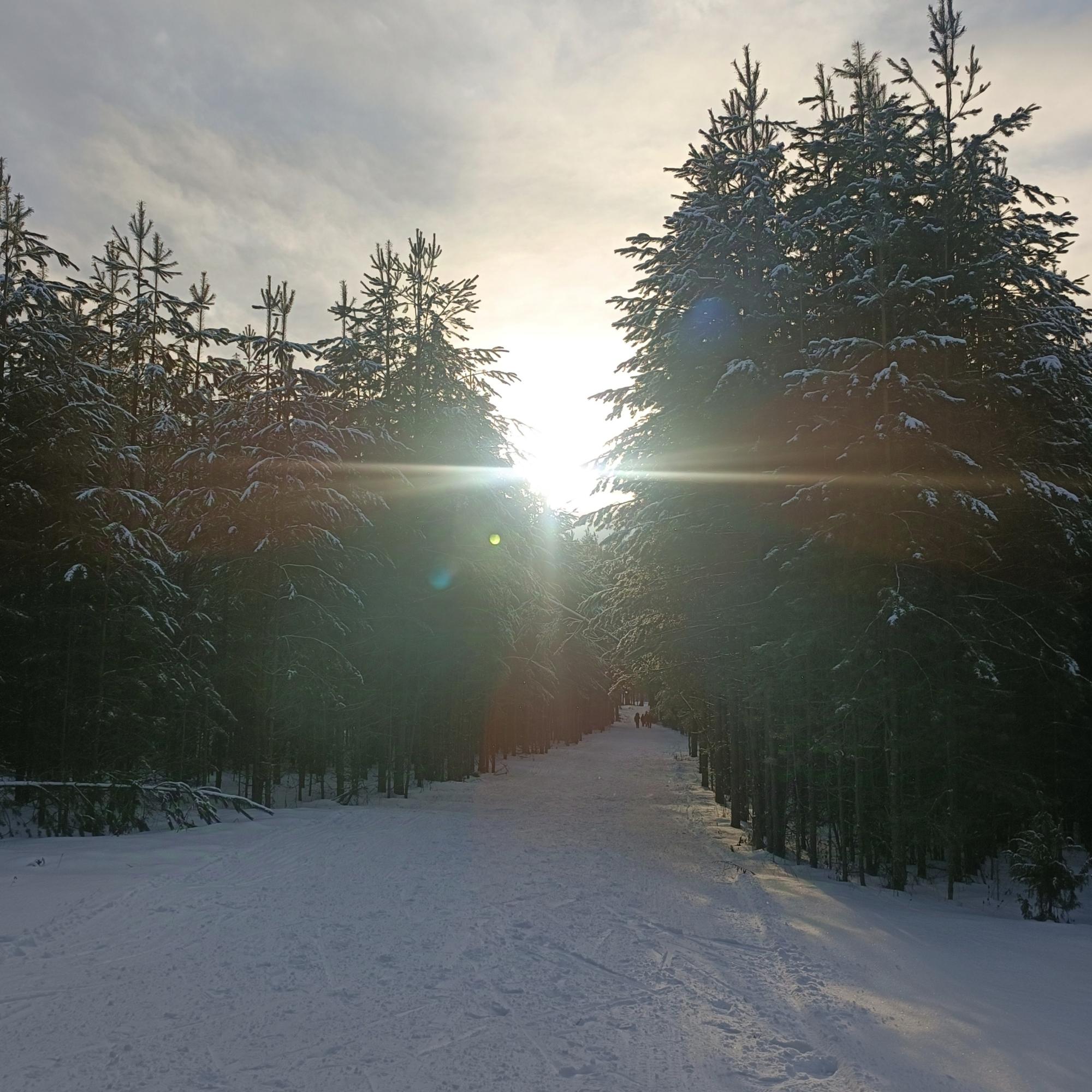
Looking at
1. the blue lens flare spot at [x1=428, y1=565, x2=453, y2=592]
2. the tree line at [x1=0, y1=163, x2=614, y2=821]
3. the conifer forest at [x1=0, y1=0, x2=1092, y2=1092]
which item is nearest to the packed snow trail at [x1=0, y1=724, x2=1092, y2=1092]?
the conifer forest at [x1=0, y1=0, x2=1092, y2=1092]

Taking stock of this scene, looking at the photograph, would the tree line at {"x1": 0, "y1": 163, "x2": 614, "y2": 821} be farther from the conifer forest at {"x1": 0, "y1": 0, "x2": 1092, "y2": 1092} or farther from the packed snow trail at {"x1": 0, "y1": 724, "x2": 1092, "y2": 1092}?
the packed snow trail at {"x1": 0, "y1": 724, "x2": 1092, "y2": 1092}

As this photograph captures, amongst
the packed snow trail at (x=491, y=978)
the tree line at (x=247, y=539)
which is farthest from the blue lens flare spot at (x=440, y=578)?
the packed snow trail at (x=491, y=978)

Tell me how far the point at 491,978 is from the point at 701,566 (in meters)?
11.8

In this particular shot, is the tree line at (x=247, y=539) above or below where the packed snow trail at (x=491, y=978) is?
above

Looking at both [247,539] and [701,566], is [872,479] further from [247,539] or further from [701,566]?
[247,539]

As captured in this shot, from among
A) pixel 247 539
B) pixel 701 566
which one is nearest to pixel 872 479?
pixel 701 566

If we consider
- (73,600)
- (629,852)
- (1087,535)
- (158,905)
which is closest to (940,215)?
(1087,535)

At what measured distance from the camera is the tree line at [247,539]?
51.9ft

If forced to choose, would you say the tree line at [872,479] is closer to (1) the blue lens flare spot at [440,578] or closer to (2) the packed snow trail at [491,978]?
(2) the packed snow trail at [491,978]

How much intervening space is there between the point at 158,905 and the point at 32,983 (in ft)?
8.74

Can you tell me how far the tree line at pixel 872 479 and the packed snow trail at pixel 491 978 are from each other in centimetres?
304

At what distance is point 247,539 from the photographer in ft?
64.2

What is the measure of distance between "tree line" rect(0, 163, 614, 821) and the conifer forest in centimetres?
12

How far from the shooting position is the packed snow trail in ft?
18.7
